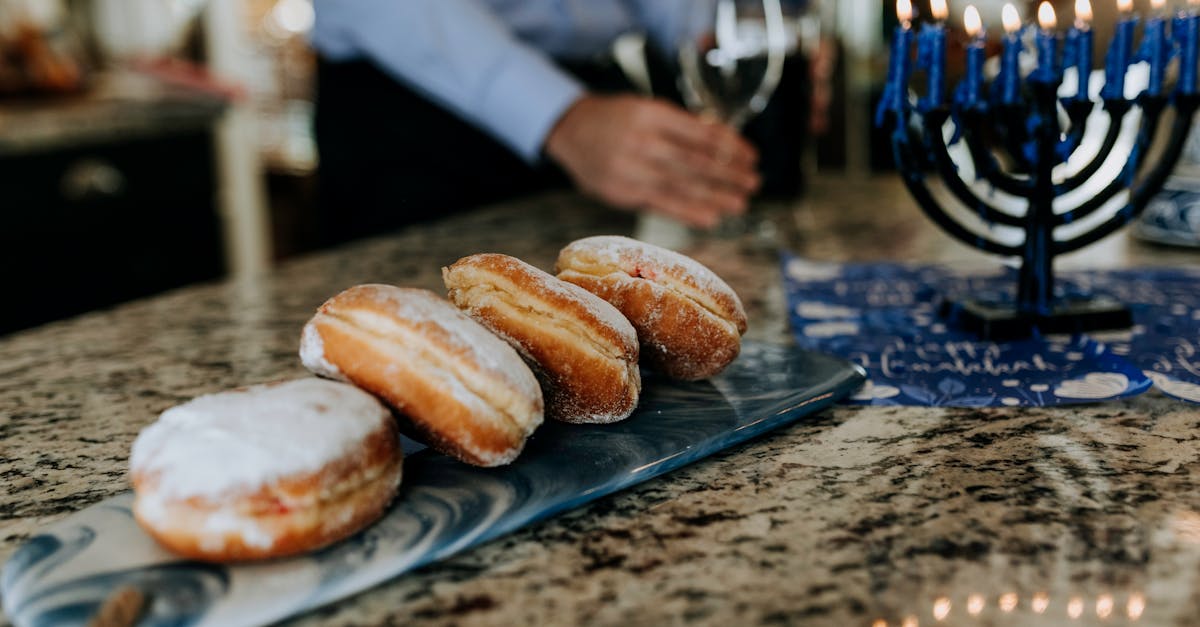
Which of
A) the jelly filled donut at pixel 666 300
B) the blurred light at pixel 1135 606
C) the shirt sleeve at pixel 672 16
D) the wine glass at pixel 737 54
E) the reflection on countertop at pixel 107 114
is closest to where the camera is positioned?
the blurred light at pixel 1135 606

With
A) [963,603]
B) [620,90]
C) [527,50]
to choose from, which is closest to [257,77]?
[620,90]

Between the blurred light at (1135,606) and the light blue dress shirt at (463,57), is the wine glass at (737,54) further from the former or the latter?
the blurred light at (1135,606)

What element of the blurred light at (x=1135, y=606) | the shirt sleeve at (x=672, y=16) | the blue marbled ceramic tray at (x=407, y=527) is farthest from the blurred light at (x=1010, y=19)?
the shirt sleeve at (x=672, y=16)

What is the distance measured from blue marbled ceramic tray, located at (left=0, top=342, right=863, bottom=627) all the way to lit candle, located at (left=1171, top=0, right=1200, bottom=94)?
0.40 meters

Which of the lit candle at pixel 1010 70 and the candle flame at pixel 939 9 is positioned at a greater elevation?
the candle flame at pixel 939 9

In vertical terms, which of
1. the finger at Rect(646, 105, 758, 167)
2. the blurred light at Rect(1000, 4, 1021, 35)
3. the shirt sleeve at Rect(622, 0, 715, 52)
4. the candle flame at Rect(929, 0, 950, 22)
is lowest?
the finger at Rect(646, 105, 758, 167)

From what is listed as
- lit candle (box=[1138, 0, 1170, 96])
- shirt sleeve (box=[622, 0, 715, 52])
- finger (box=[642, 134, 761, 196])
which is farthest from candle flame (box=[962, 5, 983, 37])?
shirt sleeve (box=[622, 0, 715, 52])

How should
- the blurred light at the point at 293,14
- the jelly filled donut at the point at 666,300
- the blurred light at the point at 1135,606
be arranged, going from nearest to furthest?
the blurred light at the point at 1135,606
the jelly filled donut at the point at 666,300
the blurred light at the point at 293,14

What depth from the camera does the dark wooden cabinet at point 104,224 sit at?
223cm

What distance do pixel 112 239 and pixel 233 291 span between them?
160 cm

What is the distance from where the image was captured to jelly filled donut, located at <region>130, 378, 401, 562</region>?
408mm

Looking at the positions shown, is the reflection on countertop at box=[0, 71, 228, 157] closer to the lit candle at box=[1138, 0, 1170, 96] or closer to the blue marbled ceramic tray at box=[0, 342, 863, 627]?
the blue marbled ceramic tray at box=[0, 342, 863, 627]

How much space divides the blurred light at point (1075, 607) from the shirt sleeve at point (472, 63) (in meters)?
1.18

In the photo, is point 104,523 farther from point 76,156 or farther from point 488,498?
point 76,156
